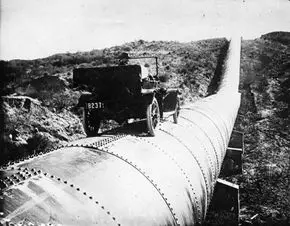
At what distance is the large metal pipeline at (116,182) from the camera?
291cm

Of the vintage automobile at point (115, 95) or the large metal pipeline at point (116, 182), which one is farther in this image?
the vintage automobile at point (115, 95)

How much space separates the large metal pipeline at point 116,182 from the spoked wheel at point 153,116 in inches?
7.9

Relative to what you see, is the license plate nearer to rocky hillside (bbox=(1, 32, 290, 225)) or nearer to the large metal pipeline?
rocky hillside (bbox=(1, 32, 290, 225))

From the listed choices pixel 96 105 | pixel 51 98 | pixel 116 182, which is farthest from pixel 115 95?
pixel 51 98

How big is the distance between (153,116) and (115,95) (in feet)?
3.00

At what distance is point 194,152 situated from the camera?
6.16 meters

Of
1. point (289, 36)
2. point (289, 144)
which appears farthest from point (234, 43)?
point (289, 144)

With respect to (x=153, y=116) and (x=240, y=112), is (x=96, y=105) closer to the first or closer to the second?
(x=153, y=116)

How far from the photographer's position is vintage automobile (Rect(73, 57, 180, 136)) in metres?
5.83

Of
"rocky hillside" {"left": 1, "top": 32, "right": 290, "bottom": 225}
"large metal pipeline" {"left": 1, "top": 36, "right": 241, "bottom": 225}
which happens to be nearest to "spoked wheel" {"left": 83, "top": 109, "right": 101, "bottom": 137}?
"rocky hillside" {"left": 1, "top": 32, "right": 290, "bottom": 225}

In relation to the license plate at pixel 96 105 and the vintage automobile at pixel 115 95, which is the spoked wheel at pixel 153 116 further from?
the license plate at pixel 96 105

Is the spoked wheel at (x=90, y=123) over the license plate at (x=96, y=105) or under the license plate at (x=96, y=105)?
under

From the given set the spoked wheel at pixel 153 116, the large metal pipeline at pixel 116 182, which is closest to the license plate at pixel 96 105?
the large metal pipeline at pixel 116 182

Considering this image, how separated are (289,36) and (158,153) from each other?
133 ft
